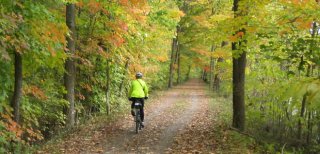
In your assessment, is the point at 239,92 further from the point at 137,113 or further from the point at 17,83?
the point at 17,83

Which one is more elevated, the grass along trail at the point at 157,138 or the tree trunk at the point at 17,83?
the tree trunk at the point at 17,83

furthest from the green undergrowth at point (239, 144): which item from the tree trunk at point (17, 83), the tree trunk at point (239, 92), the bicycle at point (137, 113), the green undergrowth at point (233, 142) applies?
the tree trunk at point (17, 83)

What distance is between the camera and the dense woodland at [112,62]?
845cm

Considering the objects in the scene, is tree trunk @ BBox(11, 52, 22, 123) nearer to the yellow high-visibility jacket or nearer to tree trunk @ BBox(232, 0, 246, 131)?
the yellow high-visibility jacket

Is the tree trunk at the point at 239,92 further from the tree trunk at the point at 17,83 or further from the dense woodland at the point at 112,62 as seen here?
the tree trunk at the point at 17,83

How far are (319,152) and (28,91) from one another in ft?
27.4

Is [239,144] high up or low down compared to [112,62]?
down

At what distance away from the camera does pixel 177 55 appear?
4516 cm

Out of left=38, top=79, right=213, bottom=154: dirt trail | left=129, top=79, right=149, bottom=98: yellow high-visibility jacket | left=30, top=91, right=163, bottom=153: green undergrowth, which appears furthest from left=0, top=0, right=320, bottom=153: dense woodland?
left=129, top=79, right=149, bottom=98: yellow high-visibility jacket

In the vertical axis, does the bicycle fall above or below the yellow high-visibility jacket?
below

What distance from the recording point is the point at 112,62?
54.7 ft

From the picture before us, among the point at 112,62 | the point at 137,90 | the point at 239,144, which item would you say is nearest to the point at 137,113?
the point at 137,90

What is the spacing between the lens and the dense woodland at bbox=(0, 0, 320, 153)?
8.45 meters

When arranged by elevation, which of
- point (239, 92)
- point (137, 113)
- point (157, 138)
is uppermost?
point (239, 92)
